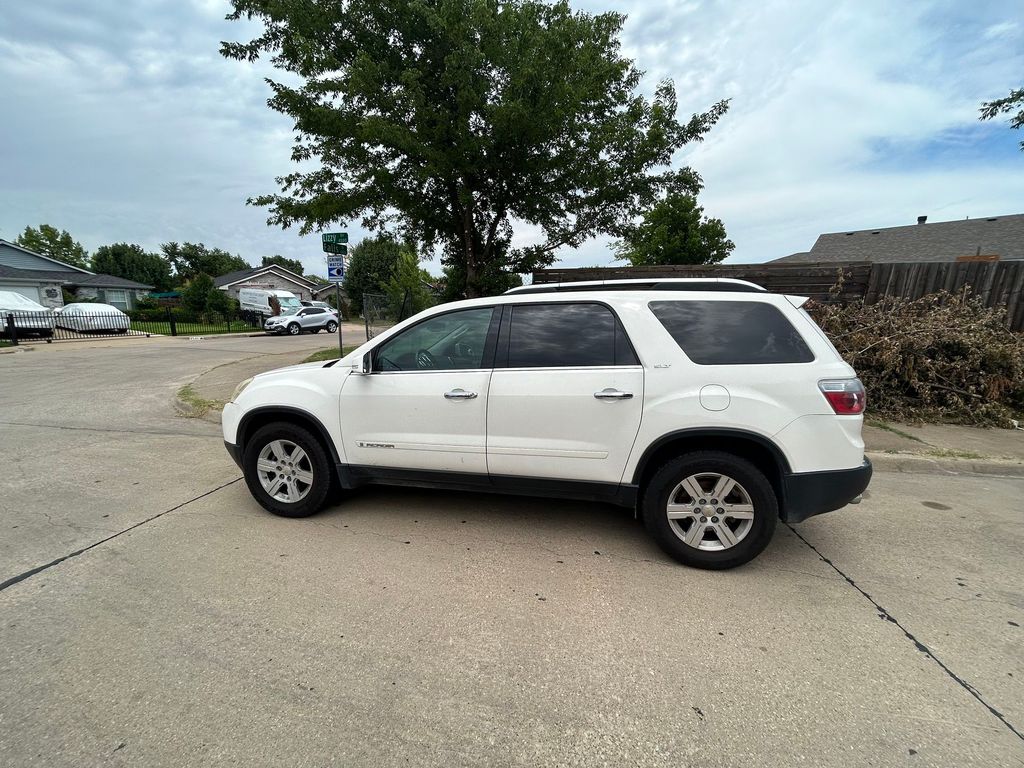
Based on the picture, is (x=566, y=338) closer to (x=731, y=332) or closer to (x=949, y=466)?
(x=731, y=332)

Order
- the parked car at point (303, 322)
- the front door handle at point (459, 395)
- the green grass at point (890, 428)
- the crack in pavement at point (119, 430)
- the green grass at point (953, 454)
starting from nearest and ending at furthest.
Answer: the front door handle at point (459, 395)
the green grass at point (953, 454)
the green grass at point (890, 428)
the crack in pavement at point (119, 430)
the parked car at point (303, 322)

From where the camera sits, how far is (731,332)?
3037 millimetres

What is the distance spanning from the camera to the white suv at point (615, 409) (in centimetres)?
285

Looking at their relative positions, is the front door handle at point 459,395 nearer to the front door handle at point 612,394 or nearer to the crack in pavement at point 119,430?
the front door handle at point 612,394

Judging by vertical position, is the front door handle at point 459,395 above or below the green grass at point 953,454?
above

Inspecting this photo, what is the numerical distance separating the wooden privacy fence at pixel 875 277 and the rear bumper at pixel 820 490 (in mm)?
6122

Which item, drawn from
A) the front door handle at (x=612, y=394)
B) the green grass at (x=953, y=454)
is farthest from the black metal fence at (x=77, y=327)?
the green grass at (x=953, y=454)

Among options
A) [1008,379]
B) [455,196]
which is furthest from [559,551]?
[455,196]

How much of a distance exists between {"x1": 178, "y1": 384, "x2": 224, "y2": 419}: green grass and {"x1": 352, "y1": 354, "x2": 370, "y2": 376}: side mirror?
5.30m

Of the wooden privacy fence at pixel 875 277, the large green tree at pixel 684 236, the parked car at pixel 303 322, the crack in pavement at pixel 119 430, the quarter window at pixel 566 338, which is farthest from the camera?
the parked car at pixel 303 322

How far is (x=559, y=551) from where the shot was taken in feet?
10.7

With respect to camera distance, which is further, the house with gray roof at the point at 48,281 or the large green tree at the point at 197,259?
the large green tree at the point at 197,259

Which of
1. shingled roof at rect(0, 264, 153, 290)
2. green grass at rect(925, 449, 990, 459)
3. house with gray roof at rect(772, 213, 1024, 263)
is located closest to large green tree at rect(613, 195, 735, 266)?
house with gray roof at rect(772, 213, 1024, 263)

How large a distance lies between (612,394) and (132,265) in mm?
76612
